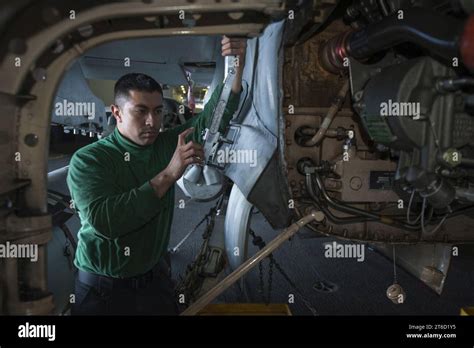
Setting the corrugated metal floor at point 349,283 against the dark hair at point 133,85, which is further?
the corrugated metal floor at point 349,283

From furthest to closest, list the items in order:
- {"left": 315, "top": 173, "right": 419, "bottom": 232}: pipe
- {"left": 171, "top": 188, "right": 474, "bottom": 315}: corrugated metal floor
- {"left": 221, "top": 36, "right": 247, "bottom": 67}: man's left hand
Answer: {"left": 171, "top": 188, "right": 474, "bottom": 315}: corrugated metal floor < {"left": 315, "top": 173, "right": 419, "bottom": 232}: pipe < {"left": 221, "top": 36, "right": 247, "bottom": 67}: man's left hand

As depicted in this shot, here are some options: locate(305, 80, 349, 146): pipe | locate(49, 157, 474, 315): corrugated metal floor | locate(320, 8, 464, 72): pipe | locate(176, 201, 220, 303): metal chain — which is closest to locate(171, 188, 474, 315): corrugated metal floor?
locate(49, 157, 474, 315): corrugated metal floor

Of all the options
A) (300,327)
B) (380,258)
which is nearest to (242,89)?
(300,327)

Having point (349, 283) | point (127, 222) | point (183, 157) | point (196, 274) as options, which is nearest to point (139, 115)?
point (183, 157)

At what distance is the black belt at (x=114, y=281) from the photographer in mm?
1462

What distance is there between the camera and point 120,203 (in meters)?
1.25

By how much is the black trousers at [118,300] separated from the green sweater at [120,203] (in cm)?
7

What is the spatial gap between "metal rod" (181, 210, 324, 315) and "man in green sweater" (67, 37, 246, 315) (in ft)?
→ 0.65

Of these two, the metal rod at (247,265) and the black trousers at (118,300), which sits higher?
the metal rod at (247,265)

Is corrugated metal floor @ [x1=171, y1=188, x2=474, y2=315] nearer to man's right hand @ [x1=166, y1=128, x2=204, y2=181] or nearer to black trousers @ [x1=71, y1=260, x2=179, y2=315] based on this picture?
black trousers @ [x1=71, y1=260, x2=179, y2=315]

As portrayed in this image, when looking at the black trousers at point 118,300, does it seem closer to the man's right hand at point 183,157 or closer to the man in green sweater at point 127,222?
the man in green sweater at point 127,222

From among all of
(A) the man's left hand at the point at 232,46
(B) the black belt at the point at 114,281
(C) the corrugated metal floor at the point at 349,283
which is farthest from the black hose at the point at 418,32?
(C) the corrugated metal floor at the point at 349,283

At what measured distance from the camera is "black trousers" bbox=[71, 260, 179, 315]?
4.75ft

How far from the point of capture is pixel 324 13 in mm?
1241
